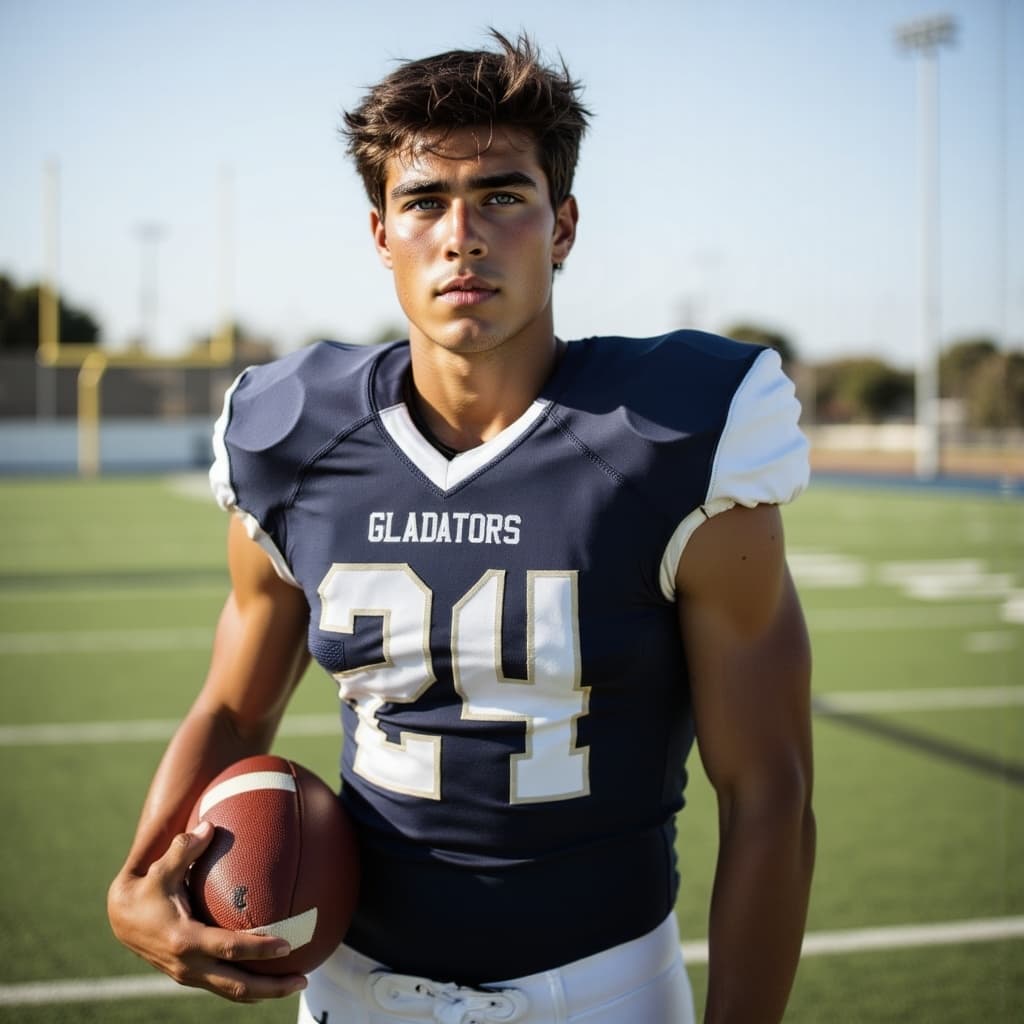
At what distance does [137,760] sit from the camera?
14.7 ft

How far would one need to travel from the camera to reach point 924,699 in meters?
5.43

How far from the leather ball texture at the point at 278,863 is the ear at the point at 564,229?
30.5 inches

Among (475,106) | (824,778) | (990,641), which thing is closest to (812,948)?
(824,778)

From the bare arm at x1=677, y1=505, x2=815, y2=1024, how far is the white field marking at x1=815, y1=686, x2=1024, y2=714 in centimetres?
399

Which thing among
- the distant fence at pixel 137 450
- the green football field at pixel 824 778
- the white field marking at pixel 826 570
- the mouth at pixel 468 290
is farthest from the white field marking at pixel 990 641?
the distant fence at pixel 137 450

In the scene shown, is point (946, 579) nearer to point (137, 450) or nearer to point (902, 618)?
point (902, 618)

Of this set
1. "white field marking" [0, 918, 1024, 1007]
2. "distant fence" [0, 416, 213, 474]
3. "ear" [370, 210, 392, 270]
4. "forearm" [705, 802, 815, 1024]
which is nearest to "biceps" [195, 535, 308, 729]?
"ear" [370, 210, 392, 270]

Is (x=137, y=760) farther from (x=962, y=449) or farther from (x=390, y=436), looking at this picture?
(x=962, y=449)

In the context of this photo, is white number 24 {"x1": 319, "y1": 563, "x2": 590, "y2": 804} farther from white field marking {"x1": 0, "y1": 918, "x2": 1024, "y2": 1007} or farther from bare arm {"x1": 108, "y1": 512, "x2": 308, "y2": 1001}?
white field marking {"x1": 0, "y1": 918, "x2": 1024, "y2": 1007}

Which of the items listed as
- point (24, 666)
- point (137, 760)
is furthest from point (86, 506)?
point (137, 760)

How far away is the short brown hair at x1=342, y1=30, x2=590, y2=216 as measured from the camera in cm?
147

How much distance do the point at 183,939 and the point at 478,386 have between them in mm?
758

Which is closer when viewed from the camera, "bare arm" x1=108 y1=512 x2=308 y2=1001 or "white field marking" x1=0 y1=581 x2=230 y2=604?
"bare arm" x1=108 y1=512 x2=308 y2=1001

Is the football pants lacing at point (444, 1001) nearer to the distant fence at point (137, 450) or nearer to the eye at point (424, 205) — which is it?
the eye at point (424, 205)
